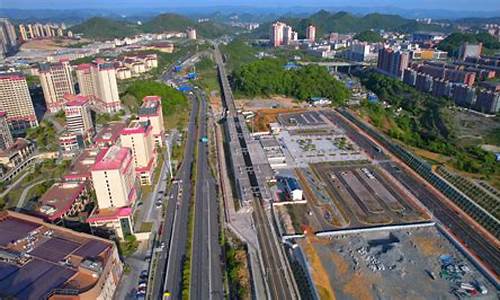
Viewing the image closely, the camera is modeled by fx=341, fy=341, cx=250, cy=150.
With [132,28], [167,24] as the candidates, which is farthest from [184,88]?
[167,24]

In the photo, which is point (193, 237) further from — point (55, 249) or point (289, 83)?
point (289, 83)

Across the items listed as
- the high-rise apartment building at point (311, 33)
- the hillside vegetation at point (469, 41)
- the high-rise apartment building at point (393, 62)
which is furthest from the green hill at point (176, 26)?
the hillside vegetation at point (469, 41)

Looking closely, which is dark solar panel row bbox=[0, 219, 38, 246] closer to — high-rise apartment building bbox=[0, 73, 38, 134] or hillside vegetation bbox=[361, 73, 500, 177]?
high-rise apartment building bbox=[0, 73, 38, 134]

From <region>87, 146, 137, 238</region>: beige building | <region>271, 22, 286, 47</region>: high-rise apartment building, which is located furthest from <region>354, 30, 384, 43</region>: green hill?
<region>87, 146, 137, 238</region>: beige building

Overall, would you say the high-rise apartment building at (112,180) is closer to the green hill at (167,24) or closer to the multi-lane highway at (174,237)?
the multi-lane highway at (174,237)

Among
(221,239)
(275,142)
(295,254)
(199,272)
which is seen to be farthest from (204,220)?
(275,142)

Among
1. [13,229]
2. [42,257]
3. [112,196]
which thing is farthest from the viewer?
[112,196]
